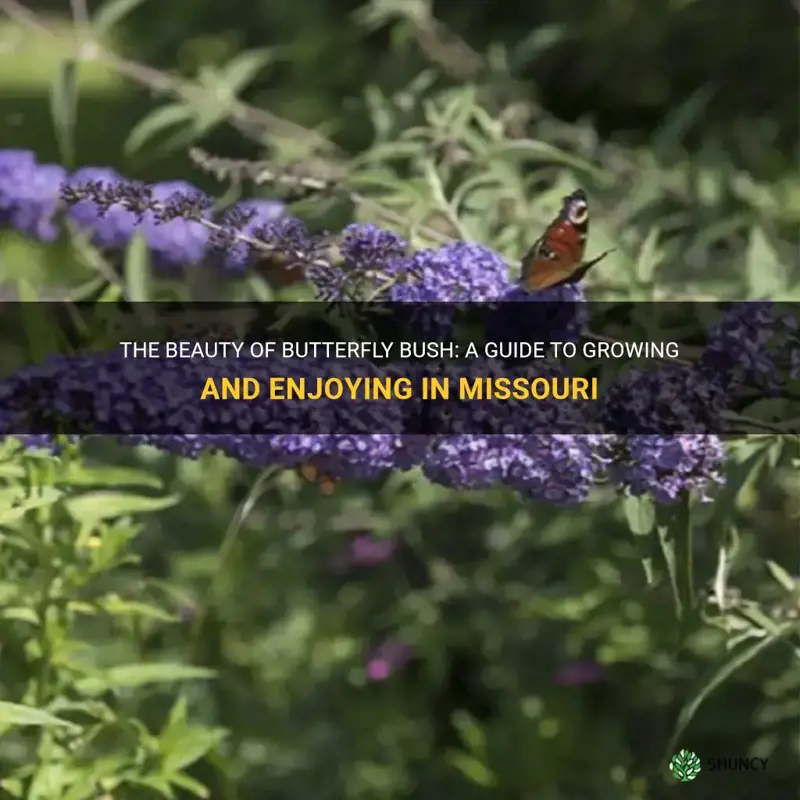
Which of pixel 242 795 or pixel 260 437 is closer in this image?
pixel 260 437

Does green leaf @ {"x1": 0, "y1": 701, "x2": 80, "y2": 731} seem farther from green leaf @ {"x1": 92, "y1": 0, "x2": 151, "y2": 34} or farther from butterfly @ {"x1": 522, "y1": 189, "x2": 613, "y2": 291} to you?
green leaf @ {"x1": 92, "y1": 0, "x2": 151, "y2": 34}

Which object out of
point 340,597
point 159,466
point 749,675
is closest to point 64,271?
point 159,466

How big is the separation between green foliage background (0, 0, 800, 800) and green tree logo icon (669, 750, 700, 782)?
84mm

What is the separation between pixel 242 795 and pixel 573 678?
1.48 ft

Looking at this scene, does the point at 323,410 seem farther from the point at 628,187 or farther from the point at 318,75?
the point at 318,75

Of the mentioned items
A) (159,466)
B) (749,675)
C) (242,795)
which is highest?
(159,466)

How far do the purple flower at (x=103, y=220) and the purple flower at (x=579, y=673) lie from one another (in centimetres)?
78

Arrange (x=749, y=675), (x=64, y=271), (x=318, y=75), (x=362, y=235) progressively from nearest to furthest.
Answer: (x=362, y=235) < (x=749, y=675) < (x=64, y=271) < (x=318, y=75)

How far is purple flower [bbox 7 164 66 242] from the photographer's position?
1.22m

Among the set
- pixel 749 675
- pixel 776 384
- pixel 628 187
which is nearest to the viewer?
pixel 776 384

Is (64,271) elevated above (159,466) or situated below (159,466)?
above

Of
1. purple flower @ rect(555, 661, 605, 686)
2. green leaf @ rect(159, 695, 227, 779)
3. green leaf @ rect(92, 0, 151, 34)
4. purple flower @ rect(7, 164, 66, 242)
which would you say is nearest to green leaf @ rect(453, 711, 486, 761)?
purple flower @ rect(555, 661, 605, 686)

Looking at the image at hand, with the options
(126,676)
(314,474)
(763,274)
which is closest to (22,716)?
(126,676)

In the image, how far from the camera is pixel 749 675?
1.35 meters
